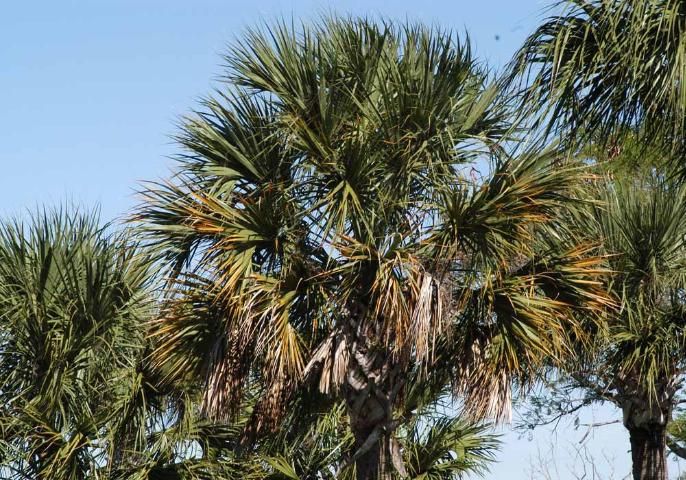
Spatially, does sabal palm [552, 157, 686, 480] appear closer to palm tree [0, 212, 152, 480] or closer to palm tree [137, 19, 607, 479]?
palm tree [137, 19, 607, 479]

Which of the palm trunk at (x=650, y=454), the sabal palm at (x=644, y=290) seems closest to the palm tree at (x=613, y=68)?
the sabal palm at (x=644, y=290)

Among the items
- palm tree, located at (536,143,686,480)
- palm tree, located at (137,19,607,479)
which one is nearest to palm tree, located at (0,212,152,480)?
palm tree, located at (137,19,607,479)

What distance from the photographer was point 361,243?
369 inches

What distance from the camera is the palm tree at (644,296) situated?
11141mm

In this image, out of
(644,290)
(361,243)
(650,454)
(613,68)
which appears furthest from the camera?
(650,454)

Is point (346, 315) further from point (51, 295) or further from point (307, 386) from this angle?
point (51, 295)

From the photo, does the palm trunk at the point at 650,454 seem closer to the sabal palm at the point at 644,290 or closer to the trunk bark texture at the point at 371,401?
the sabal palm at the point at 644,290

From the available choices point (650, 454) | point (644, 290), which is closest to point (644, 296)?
point (644, 290)

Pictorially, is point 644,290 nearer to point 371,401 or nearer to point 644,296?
point 644,296

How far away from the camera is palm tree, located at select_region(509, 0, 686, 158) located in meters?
5.66

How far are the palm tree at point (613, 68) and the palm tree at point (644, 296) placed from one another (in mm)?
4399

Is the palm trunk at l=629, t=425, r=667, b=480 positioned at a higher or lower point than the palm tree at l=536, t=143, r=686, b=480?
lower

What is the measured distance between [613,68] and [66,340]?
653cm

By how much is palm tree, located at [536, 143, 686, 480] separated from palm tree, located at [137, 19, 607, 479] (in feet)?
4.30
